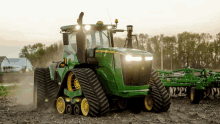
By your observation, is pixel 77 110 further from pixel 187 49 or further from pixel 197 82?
pixel 187 49

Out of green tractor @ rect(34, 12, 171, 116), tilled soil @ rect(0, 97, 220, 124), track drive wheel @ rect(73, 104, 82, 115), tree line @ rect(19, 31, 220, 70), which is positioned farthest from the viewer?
tree line @ rect(19, 31, 220, 70)

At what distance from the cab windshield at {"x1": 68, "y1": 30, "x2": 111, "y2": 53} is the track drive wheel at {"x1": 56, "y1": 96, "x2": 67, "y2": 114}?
1566 millimetres

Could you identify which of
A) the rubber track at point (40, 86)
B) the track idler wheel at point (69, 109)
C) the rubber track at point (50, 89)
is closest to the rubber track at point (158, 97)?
the track idler wheel at point (69, 109)

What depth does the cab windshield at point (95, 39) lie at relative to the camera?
29.4ft

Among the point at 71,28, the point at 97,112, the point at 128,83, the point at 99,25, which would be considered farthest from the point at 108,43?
the point at 97,112

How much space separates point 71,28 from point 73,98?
7.60ft

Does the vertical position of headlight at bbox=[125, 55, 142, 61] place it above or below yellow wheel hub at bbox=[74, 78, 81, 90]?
above

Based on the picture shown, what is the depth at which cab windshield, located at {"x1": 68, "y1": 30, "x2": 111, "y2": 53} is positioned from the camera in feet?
29.4

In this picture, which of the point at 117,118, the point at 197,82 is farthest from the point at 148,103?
the point at 197,82

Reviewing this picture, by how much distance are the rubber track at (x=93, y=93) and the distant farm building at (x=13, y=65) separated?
83628 mm

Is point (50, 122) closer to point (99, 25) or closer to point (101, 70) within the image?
point (101, 70)

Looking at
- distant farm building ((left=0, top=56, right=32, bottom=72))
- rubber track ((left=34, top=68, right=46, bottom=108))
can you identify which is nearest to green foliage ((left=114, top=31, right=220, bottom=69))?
distant farm building ((left=0, top=56, right=32, bottom=72))

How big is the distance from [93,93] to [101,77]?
0.77 metres

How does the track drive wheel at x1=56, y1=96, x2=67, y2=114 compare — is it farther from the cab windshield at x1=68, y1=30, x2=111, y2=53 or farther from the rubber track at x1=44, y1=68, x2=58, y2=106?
the cab windshield at x1=68, y1=30, x2=111, y2=53
